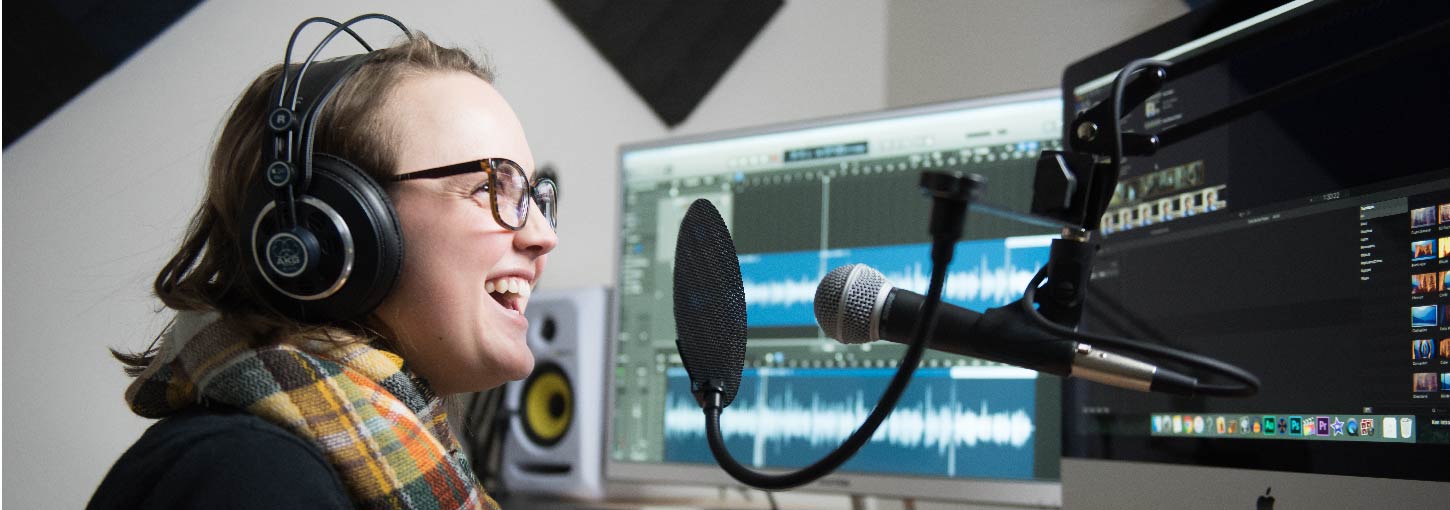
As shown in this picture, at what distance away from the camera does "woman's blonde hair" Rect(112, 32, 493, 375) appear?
799 mm

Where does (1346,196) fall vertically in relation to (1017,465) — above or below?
above

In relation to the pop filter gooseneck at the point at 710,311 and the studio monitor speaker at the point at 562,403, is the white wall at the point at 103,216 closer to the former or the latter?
the studio monitor speaker at the point at 562,403

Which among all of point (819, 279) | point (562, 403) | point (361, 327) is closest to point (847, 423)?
point (819, 279)

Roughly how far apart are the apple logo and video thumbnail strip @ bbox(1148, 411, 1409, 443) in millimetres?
44

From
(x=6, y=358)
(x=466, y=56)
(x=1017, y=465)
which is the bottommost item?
(x=1017, y=465)

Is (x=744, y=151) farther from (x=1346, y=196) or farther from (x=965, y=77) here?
(x=1346, y=196)

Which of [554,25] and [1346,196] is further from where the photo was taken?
[554,25]

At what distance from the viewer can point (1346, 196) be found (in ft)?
2.54

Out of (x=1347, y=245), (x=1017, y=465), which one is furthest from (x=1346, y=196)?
(x=1017, y=465)

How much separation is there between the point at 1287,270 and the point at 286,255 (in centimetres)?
72

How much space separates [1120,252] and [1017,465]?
410 millimetres

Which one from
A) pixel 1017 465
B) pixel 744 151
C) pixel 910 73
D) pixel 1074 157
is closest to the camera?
pixel 1074 157

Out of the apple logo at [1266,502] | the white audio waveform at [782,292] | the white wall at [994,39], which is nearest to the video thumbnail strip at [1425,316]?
the apple logo at [1266,502]

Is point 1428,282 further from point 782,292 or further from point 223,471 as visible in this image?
point 782,292
